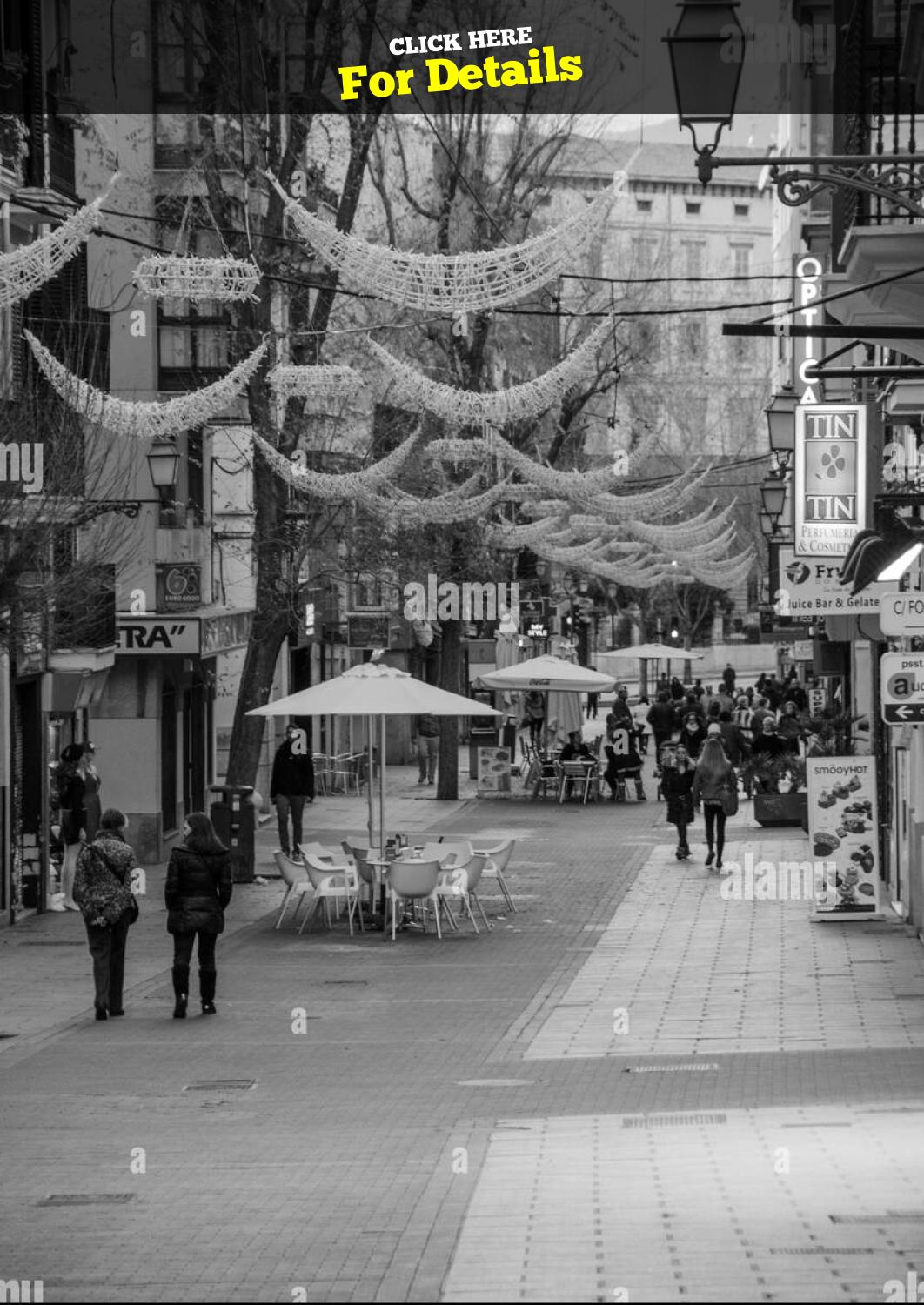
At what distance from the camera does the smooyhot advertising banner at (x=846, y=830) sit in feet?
70.1

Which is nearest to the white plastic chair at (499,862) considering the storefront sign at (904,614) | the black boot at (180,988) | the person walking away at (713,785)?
the person walking away at (713,785)

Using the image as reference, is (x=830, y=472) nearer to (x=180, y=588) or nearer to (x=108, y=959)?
(x=108, y=959)

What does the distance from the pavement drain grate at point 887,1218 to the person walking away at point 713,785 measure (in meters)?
17.5

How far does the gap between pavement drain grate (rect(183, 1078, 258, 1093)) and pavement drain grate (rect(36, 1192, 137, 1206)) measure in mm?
3205

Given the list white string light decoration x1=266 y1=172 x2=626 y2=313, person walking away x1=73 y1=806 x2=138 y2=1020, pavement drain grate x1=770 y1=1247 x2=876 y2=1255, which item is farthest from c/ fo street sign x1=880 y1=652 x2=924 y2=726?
pavement drain grate x1=770 y1=1247 x2=876 y2=1255

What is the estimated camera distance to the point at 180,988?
659 inches

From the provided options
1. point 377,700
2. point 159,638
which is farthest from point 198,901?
point 159,638

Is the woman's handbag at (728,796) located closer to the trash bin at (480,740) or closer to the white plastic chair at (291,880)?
the white plastic chair at (291,880)

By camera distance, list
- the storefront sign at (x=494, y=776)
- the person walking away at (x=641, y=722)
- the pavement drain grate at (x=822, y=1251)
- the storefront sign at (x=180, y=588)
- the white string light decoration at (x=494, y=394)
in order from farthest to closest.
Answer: the person walking away at (x=641, y=722) → the storefront sign at (x=494, y=776) → the storefront sign at (x=180, y=588) → the white string light decoration at (x=494, y=394) → the pavement drain grate at (x=822, y=1251)

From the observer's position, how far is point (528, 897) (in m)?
24.8

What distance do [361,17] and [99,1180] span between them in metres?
19.5

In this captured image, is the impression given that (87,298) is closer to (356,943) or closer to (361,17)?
(361,17)

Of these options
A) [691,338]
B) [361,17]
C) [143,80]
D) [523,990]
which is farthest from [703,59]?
[691,338]

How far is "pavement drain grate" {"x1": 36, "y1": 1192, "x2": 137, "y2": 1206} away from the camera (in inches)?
410
